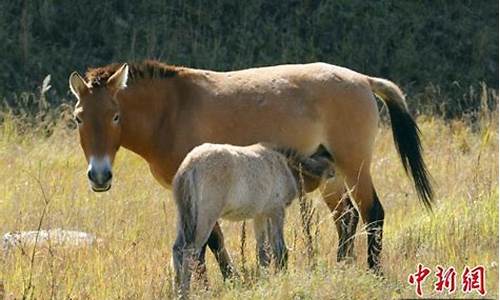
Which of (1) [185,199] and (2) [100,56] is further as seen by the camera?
(2) [100,56]

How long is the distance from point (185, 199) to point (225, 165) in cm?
34

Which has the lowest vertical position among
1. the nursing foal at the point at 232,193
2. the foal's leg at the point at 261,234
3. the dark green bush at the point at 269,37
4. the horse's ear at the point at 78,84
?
the dark green bush at the point at 269,37

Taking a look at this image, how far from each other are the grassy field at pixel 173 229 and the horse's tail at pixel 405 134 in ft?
0.91

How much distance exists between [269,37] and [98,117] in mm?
9623

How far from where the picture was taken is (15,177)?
11.4 m

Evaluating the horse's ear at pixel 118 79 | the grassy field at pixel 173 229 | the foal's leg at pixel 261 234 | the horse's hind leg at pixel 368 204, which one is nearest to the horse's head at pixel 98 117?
the horse's ear at pixel 118 79

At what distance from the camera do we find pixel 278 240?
7941 mm

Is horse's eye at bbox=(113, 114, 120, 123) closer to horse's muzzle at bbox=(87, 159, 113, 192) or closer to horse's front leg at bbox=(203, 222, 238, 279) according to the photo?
horse's muzzle at bbox=(87, 159, 113, 192)

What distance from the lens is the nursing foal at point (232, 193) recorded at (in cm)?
761

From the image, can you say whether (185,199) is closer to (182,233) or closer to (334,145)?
(182,233)

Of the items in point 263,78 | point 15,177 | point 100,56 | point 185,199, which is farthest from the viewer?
point 100,56

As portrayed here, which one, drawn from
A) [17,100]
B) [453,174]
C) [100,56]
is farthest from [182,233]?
[100,56]

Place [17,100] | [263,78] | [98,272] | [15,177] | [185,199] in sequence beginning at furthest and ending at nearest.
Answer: [17,100]
[15,177]
[263,78]
[98,272]
[185,199]

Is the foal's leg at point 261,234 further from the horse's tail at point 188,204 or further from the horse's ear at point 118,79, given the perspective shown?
the horse's ear at point 118,79
